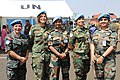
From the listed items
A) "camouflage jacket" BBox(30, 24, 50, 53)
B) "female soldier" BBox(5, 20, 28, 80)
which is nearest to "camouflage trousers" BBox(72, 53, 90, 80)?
"camouflage jacket" BBox(30, 24, 50, 53)

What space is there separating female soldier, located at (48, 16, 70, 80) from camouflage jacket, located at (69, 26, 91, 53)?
205mm

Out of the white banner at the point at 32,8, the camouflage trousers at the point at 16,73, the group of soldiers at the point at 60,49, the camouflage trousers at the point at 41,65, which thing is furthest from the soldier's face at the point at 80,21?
the white banner at the point at 32,8

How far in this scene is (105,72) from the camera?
580 cm

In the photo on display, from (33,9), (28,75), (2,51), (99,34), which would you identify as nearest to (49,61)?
(99,34)

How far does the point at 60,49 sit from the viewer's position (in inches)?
265

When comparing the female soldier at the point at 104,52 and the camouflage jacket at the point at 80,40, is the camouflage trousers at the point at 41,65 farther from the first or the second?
the female soldier at the point at 104,52

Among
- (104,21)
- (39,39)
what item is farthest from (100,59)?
(39,39)

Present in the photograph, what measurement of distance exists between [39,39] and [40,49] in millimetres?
207

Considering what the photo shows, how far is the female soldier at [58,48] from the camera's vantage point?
6.67m

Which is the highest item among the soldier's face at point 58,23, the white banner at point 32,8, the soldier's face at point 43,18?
the white banner at point 32,8

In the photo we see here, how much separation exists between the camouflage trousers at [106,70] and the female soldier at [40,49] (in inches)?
45.2

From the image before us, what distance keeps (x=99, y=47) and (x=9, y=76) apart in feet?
5.94

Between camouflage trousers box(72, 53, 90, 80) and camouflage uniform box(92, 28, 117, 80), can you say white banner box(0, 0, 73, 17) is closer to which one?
camouflage trousers box(72, 53, 90, 80)

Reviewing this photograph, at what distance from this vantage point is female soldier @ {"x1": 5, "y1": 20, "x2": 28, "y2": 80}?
5962 millimetres
